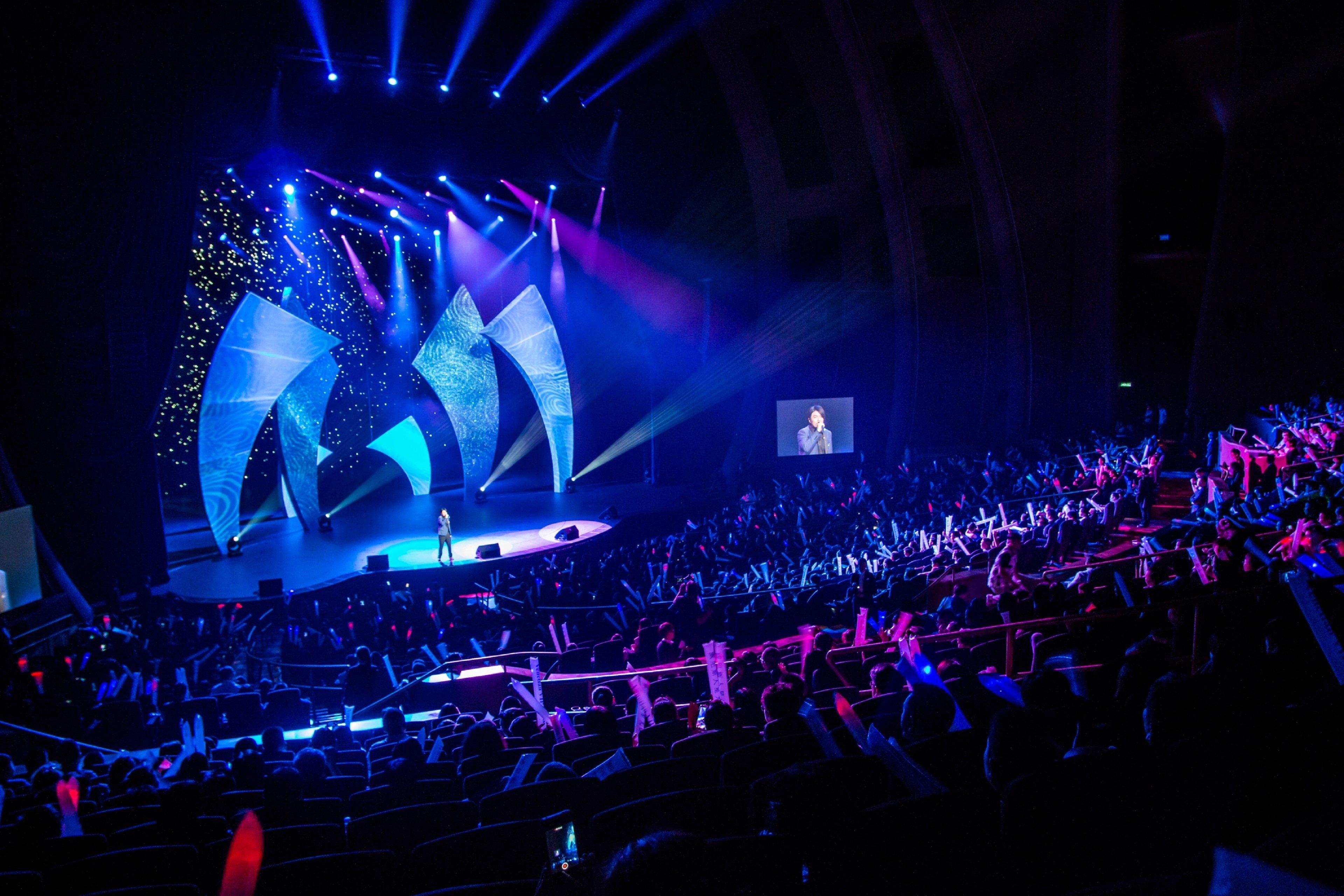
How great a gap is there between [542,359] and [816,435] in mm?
7913

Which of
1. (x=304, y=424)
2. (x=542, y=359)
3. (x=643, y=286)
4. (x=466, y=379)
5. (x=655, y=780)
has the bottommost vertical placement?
(x=655, y=780)

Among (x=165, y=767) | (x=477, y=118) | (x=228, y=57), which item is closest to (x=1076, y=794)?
(x=165, y=767)

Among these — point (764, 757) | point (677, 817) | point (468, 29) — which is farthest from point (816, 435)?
point (677, 817)

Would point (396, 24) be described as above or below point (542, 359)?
above

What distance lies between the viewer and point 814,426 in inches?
842

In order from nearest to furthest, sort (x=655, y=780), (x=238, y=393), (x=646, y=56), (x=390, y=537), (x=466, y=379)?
(x=655, y=780), (x=238, y=393), (x=390, y=537), (x=646, y=56), (x=466, y=379)

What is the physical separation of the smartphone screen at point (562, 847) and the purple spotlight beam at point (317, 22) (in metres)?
15.4

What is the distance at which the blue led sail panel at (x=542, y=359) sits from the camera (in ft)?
68.3

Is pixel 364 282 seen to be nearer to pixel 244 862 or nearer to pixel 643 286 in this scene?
pixel 643 286

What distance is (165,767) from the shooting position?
5.20m

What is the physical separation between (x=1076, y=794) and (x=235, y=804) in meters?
3.85

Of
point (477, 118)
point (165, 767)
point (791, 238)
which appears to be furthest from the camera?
point (791, 238)

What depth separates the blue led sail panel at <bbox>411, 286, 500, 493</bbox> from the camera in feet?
67.9

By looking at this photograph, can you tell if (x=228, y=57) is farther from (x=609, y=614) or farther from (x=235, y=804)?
(x=235, y=804)
